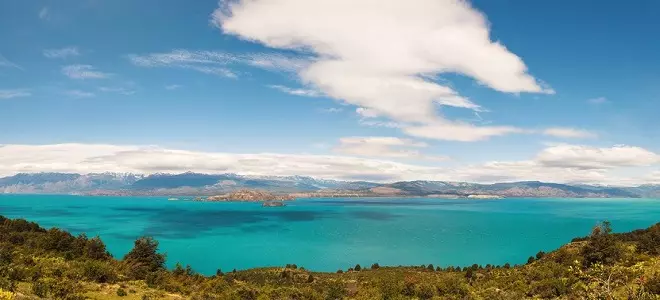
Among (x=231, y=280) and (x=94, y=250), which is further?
(x=94, y=250)

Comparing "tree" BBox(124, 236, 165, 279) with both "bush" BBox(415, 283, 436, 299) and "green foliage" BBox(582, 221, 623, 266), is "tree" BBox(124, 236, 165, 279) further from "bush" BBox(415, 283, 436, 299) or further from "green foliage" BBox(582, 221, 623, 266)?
"green foliage" BBox(582, 221, 623, 266)

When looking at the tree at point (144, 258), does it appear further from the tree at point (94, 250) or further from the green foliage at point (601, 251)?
the green foliage at point (601, 251)

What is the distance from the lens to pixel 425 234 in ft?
648

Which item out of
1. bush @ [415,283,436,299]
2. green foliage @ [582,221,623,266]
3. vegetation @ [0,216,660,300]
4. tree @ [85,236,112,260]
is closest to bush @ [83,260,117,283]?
vegetation @ [0,216,660,300]

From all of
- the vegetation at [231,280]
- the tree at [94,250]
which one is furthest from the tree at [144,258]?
the tree at [94,250]

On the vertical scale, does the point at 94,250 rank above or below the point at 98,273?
Result: below

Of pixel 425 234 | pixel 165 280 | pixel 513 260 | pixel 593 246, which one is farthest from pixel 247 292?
pixel 425 234

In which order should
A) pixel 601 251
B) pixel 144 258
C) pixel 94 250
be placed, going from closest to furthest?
pixel 601 251 < pixel 144 258 < pixel 94 250

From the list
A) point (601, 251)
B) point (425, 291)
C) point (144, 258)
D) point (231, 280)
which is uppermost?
point (601, 251)

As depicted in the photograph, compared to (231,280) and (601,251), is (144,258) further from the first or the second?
(601,251)

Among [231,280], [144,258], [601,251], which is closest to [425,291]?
[231,280]

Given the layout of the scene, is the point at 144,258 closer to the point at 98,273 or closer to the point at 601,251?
the point at 98,273

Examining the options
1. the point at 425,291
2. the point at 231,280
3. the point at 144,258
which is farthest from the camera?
the point at 144,258

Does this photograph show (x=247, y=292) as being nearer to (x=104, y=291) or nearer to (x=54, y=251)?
(x=104, y=291)
